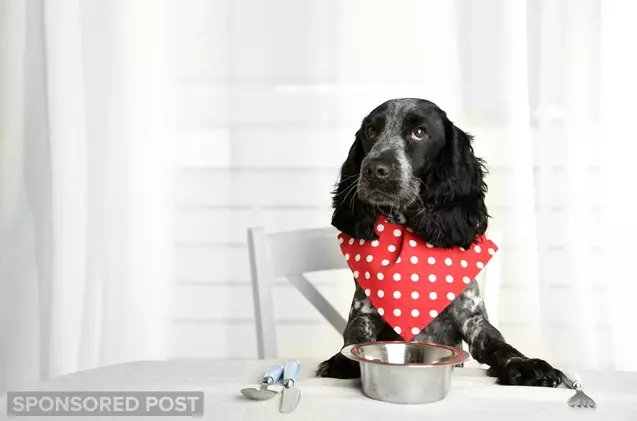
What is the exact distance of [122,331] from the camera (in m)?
3.12

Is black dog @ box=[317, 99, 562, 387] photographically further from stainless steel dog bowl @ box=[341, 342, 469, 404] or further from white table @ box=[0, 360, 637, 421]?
stainless steel dog bowl @ box=[341, 342, 469, 404]

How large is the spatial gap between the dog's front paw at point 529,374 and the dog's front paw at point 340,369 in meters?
0.29

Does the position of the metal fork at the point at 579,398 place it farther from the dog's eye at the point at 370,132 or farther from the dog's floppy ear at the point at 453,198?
the dog's eye at the point at 370,132

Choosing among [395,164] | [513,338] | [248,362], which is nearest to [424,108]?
[395,164]

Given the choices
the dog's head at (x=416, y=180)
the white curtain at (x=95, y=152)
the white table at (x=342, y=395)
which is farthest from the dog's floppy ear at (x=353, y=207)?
the white curtain at (x=95, y=152)

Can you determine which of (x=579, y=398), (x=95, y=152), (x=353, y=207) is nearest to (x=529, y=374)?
(x=579, y=398)

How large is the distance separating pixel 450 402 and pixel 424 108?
84 cm

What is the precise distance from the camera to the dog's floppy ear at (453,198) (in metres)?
1.85

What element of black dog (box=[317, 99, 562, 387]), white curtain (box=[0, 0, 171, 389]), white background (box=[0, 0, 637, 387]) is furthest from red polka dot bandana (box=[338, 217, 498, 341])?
white curtain (box=[0, 0, 171, 389])

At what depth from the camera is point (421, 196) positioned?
191 centimetres

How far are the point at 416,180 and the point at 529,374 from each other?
1.89 feet

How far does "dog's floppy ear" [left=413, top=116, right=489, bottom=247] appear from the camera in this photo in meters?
1.85

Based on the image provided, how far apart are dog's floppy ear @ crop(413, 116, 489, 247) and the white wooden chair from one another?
46 cm

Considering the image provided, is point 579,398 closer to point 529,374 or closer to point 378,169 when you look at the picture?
point 529,374
